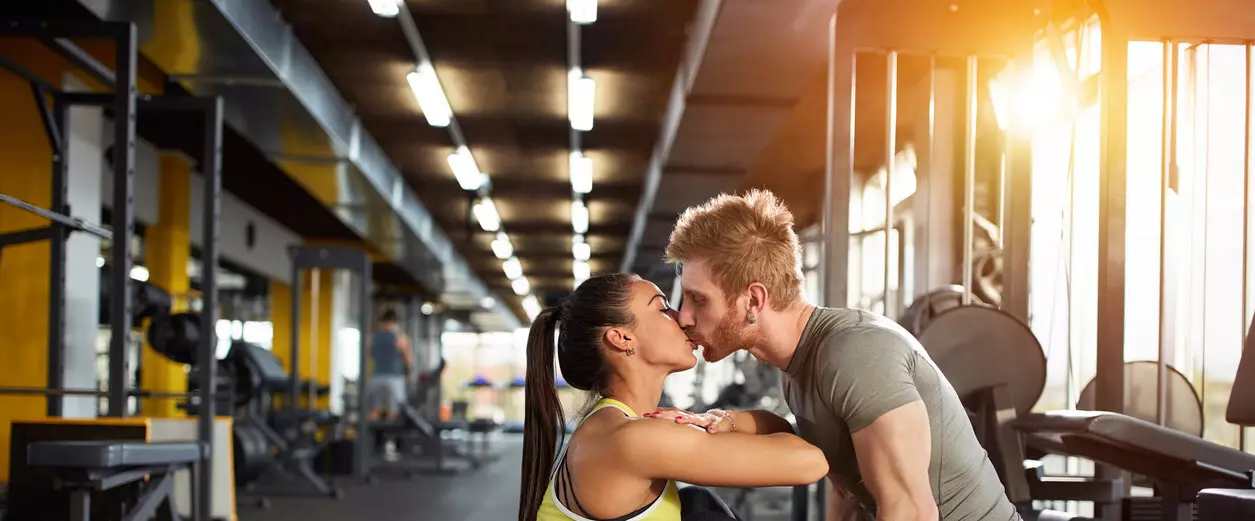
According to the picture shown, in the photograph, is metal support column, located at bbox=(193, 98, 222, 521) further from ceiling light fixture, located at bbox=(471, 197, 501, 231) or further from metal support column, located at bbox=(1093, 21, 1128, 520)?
ceiling light fixture, located at bbox=(471, 197, 501, 231)

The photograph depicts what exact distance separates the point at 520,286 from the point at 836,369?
18958 millimetres

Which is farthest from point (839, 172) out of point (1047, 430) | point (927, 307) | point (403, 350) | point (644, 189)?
point (403, 350)

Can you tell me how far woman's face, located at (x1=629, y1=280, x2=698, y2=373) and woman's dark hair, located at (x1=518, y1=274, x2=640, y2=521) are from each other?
Answer: 0.06 feet

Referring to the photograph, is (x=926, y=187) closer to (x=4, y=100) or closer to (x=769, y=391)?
(x=769, y=391)

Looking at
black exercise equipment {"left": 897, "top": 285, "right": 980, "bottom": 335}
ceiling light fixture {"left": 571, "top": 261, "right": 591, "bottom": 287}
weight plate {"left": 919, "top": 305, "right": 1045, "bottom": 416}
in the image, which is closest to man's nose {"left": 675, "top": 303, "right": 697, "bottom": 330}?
weight plate {"left": 919, "top": 305, "right": 1045, "bottom": 416}

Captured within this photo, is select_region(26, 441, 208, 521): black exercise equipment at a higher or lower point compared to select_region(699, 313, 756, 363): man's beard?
lower

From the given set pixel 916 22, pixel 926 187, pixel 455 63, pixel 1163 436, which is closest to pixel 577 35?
pixel 455 63

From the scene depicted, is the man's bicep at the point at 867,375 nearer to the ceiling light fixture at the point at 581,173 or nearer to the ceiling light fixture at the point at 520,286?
the ceiling light fixture at the point at 581,173

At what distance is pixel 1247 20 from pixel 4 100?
584 cm

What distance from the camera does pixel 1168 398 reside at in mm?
3299

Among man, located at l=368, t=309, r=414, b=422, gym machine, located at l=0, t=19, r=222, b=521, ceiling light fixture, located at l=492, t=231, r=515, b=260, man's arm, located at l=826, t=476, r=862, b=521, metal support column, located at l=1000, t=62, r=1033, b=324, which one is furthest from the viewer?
ceiling light fixture, located at l=492, t=231, r=515, b=260

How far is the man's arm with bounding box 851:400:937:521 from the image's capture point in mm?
1494

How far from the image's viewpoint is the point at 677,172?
8.44 meters

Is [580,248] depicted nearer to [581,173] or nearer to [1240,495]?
[581,173]
